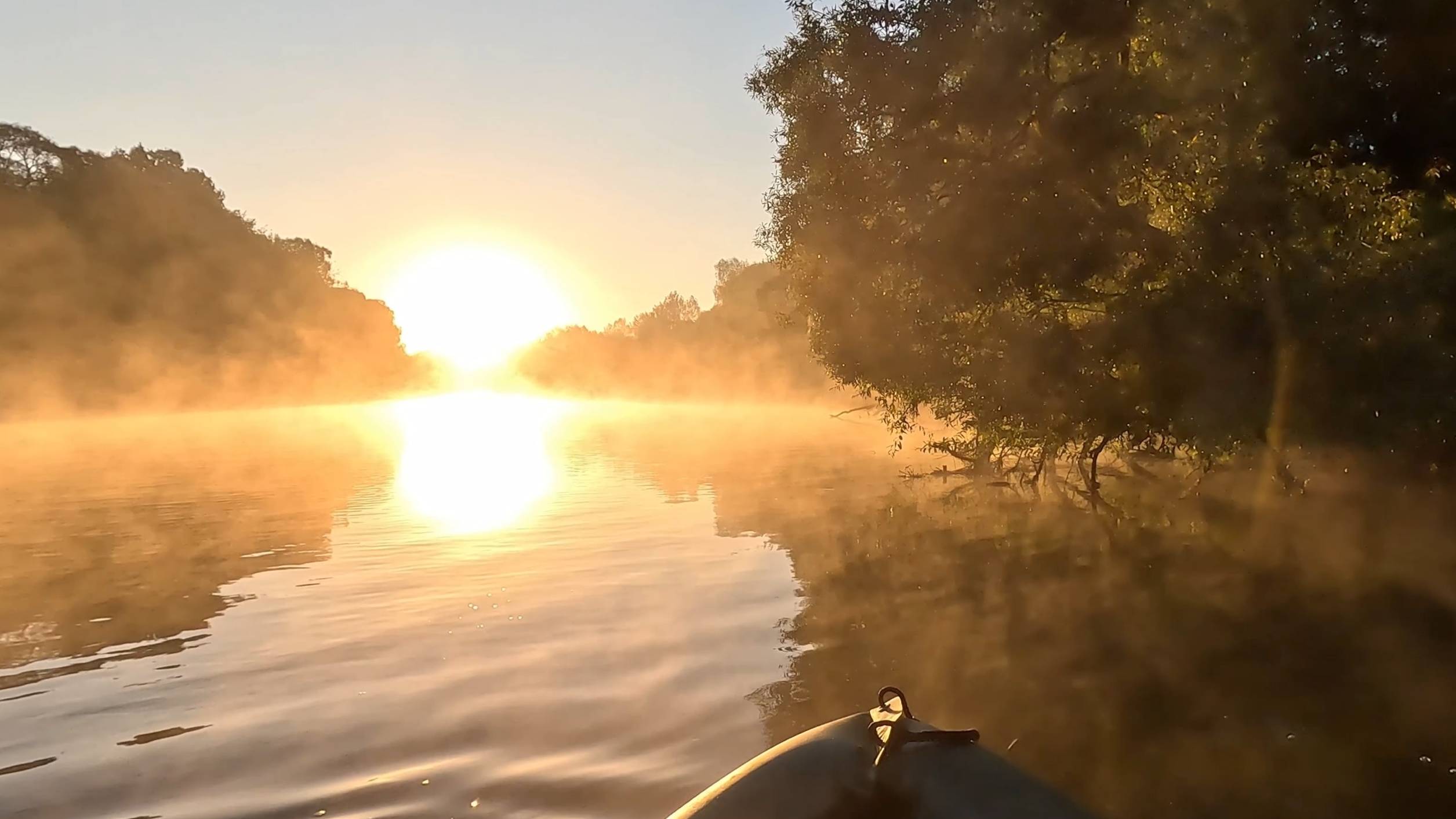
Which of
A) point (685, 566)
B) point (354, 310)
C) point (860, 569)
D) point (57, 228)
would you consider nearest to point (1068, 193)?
point (860, 569)

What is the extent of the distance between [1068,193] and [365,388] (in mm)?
110911

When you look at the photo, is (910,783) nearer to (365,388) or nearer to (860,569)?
(860,569)

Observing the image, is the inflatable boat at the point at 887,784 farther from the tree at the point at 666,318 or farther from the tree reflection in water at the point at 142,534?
the tree at the point at 666,318

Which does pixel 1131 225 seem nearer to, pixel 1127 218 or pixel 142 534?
pixel 1127 218

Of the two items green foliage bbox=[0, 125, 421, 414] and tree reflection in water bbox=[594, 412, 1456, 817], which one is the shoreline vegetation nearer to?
tree reflection in water bbox=[594, 412, 1456, 817]

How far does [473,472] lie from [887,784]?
27606 millimetres

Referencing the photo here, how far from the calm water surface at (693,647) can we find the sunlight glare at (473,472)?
505 millimetres

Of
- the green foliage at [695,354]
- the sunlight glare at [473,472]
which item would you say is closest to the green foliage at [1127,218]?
the sunlight glare at [473,472]

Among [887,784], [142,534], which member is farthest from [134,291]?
[887,784]

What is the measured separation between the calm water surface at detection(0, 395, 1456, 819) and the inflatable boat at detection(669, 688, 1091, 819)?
6.26 feet

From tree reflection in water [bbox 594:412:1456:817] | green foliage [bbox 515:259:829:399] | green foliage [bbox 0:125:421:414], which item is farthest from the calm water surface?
green foliage [bbox 0:125:421:414]

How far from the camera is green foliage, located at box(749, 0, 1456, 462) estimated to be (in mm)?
10156

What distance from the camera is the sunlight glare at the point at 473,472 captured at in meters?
19.2

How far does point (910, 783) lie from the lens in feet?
12.1
